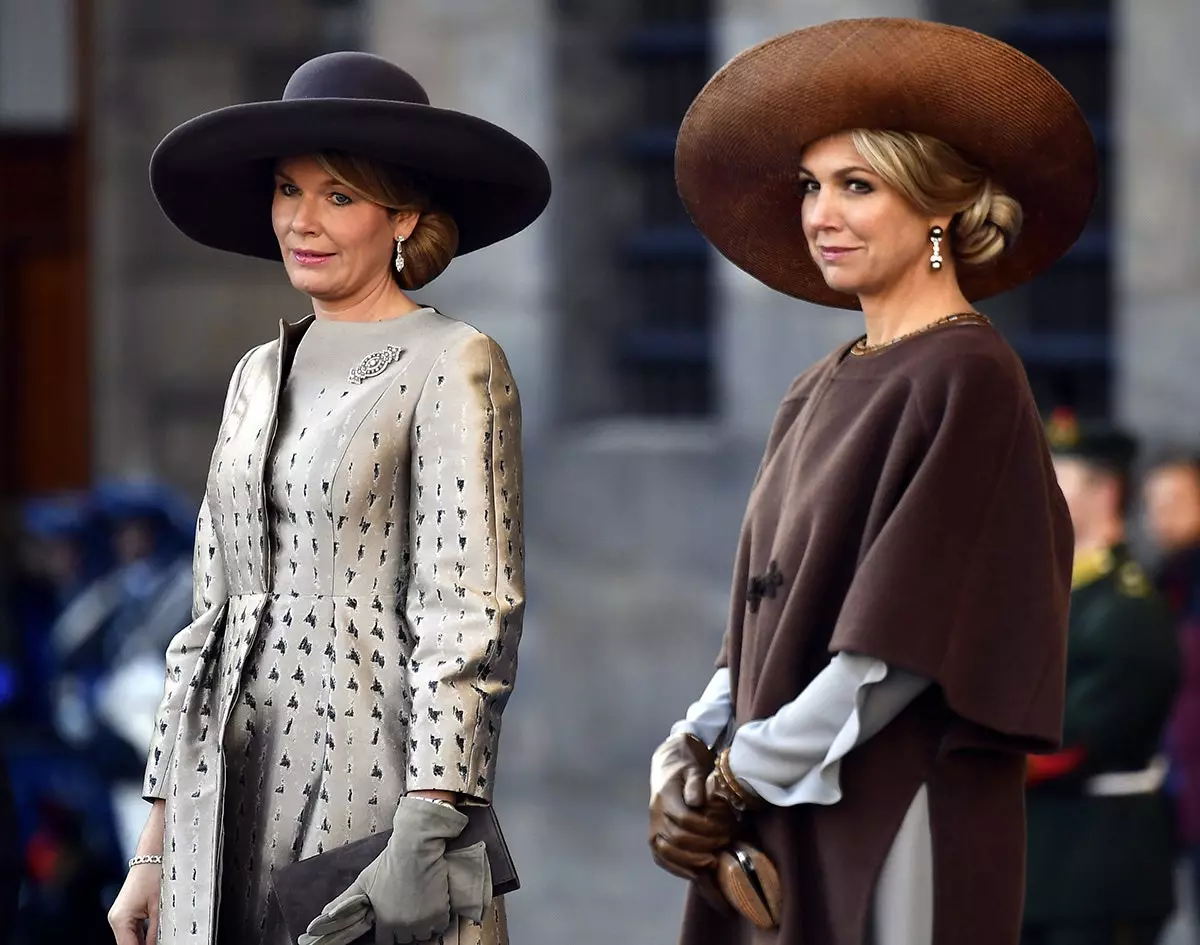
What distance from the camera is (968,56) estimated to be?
10.8 ft

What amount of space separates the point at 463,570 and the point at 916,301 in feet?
2.55

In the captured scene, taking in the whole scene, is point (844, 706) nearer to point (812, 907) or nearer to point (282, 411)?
point (812, 907)

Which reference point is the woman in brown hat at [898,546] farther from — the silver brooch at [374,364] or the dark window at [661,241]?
the dark window at [661,241]

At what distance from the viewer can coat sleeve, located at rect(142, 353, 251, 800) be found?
3.41 metres

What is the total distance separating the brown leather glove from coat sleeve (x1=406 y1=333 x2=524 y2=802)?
29 centimetres

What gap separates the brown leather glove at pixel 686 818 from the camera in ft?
10.8


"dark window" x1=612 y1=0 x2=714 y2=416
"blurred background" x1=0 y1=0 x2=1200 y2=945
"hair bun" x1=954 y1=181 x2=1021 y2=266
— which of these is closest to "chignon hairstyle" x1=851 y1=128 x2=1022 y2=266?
"hair bun" x1=954 y1=181 x2=1021 y2=266

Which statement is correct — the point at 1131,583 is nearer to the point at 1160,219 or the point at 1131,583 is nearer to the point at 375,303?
the point at 375,303

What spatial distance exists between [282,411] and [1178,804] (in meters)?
3.90

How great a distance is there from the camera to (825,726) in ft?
10.4

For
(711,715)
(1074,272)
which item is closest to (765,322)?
(1074,272)

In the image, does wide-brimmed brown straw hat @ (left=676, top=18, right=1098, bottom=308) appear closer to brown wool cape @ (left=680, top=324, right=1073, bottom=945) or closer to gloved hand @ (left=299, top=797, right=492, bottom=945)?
brown wool cape @ (left=680, top=324, right=1073, bottom=945)

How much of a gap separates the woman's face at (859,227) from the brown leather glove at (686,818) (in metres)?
0.74

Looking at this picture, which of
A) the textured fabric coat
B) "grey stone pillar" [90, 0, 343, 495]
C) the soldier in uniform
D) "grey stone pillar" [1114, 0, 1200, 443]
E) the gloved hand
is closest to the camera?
the gloved hand
